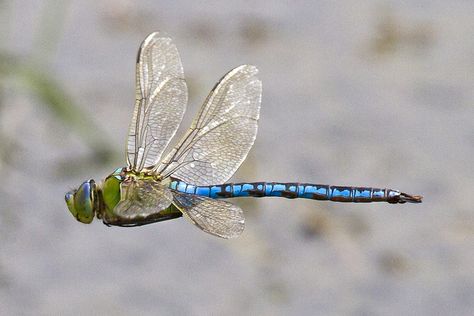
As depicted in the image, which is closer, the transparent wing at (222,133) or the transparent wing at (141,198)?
the transparent wing at (141,198)

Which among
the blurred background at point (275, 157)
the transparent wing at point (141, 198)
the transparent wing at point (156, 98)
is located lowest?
the blurred background at point (275, 157)

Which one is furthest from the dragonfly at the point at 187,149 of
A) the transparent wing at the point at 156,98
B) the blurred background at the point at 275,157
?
the blurred background at the point at 275,157

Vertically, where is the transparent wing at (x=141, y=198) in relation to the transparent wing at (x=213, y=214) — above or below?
above

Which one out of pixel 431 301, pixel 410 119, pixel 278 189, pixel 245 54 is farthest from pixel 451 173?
pixel 278 189

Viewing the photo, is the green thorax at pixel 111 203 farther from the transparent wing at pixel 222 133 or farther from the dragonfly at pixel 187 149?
the transparent wing at pixel 222 133

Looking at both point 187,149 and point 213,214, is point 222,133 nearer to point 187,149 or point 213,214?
point 187,149

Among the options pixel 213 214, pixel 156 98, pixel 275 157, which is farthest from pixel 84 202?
pixel 275 157

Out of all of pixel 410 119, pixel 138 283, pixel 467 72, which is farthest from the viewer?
pixel 467 72

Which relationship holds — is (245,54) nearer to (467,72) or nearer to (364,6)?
(364,6)
